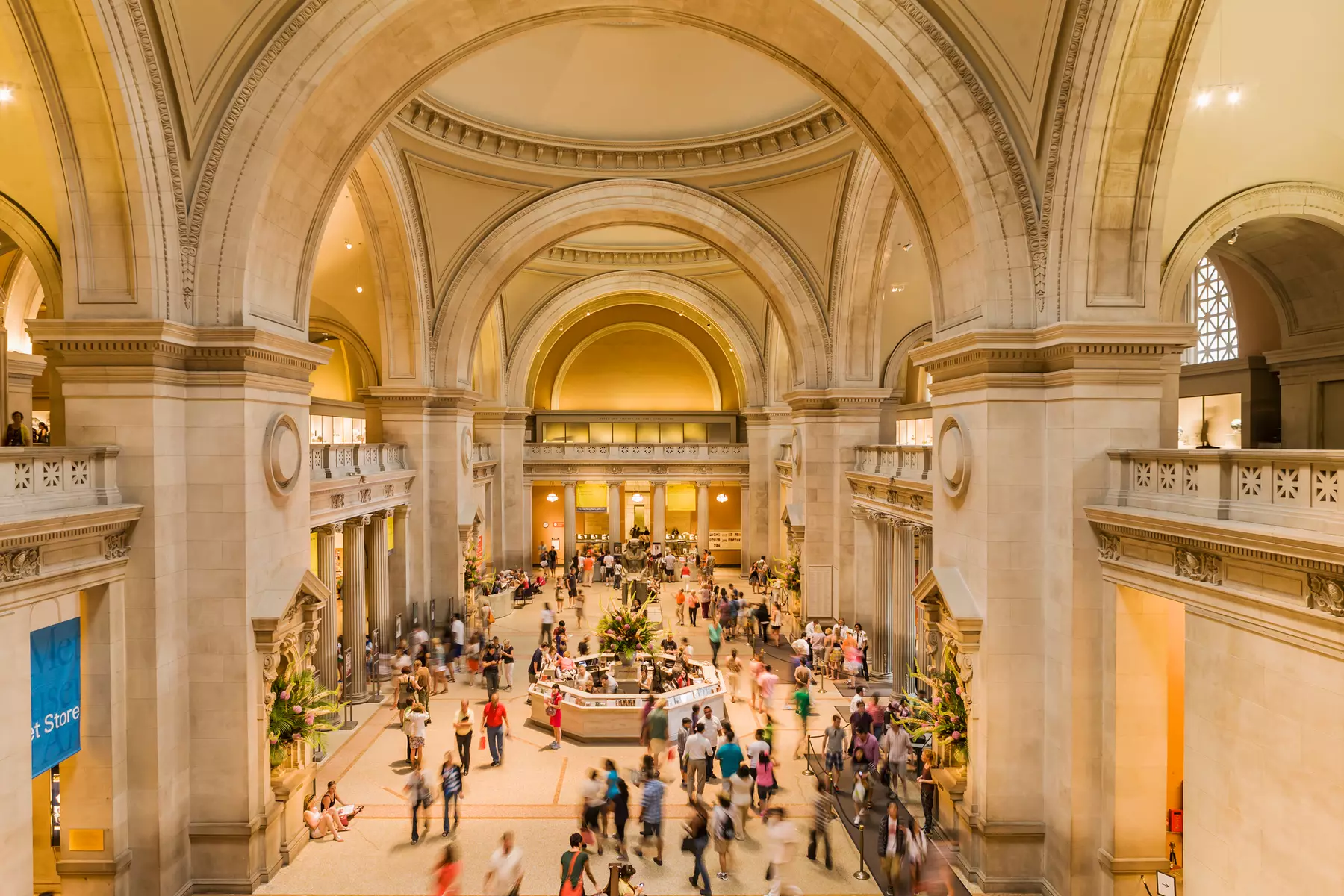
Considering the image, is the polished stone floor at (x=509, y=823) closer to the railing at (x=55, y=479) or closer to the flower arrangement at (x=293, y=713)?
the flower arrangement at (x=293, y=713)

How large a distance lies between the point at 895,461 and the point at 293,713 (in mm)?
10593

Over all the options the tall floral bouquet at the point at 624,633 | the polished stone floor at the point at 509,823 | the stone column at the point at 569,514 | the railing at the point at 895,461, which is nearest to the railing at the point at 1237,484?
the polished stone floor at the point at 509,823

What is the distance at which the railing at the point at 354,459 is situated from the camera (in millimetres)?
12586

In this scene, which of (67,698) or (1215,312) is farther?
(1215,312)

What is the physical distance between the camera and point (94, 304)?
761 centimetres

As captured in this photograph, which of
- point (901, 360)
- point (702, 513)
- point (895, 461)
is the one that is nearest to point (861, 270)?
point (895, 461)

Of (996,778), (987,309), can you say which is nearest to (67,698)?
(996,778)

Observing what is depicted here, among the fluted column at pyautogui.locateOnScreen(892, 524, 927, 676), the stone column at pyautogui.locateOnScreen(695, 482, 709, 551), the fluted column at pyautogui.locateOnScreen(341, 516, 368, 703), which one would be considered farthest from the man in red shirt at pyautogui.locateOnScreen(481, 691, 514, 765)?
the stone column at pyautogui.locateOnScreen(695, 482, 709, 551)

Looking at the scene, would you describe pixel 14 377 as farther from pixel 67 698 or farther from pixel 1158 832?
pixel 1158 832

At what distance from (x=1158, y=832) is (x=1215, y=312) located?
35.3 feet

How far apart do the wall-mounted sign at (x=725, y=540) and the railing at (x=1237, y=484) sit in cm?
2407

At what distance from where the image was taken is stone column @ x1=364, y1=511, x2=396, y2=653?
50.6 ft

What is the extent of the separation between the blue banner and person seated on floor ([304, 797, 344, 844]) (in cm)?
279

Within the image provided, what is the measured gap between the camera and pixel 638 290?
26750mm
